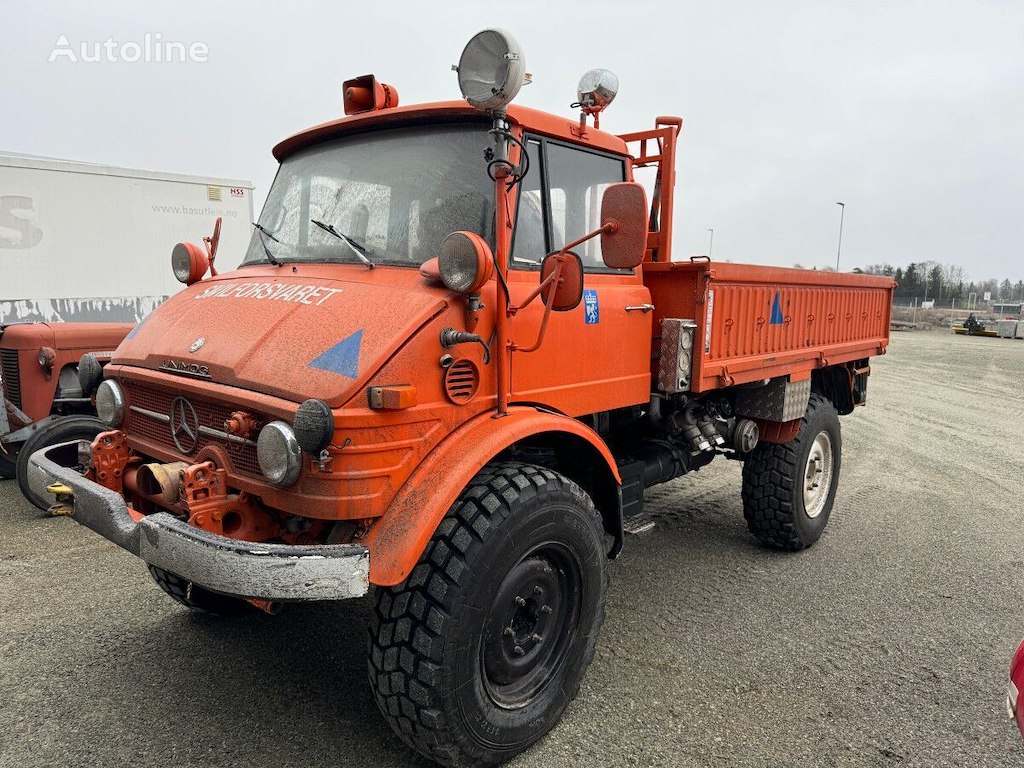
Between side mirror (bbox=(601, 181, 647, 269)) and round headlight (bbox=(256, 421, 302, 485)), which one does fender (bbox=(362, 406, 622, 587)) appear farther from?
side mirror (bbox=(601, 181, 647, 269))

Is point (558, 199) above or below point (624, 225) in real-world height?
above

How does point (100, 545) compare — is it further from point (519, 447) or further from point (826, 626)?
point (826, 626)

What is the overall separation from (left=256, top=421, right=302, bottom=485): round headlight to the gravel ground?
47.0 inches

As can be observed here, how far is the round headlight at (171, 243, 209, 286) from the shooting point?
11.8ft

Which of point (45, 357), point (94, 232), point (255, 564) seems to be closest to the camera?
point (255, 564)

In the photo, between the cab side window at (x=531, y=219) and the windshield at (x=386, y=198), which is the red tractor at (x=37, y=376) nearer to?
the windshield at (x=386, y=198)

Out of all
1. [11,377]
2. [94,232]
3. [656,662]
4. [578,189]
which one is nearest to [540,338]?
[578,189]

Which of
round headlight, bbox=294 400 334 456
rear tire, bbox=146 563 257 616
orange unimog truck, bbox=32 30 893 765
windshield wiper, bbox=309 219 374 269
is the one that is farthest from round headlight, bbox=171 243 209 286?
round headlight, bbox=294 400 334 456

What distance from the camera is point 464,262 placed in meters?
2.51

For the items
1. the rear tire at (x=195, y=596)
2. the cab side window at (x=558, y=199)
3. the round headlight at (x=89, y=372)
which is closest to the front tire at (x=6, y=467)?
the round headlight at (x=89, y=372)

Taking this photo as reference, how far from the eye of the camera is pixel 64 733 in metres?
2.82

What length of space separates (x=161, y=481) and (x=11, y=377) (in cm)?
490

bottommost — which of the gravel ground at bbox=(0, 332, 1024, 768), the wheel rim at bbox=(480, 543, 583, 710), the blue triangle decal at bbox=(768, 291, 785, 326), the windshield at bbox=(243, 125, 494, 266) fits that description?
the gravel ground at bbox=(0, 332, 1024, 768)

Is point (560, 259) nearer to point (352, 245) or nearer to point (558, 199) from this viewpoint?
point (558, 199)
